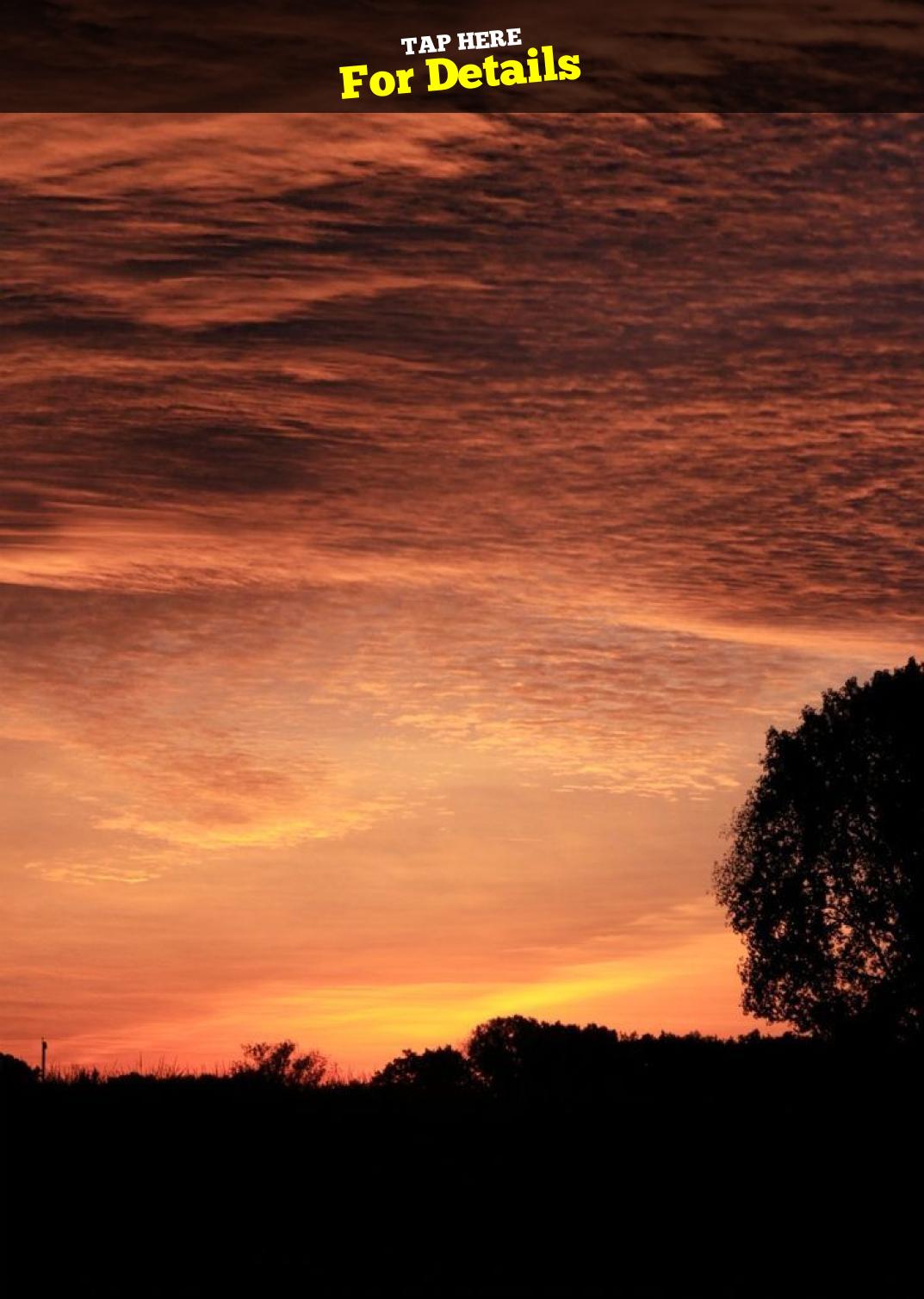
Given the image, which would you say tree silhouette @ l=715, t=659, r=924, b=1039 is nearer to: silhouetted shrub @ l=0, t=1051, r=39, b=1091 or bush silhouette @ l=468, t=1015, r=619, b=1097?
bush silhouette @ l=468, t=1015, r=619, b=1097

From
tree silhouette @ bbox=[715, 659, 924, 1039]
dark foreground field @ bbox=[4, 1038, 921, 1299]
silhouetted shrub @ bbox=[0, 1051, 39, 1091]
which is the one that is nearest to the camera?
dark foreground field @ bbox=[4, 1038, 921, 1299]

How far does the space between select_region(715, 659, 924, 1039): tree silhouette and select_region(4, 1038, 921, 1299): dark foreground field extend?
30438 millimetres

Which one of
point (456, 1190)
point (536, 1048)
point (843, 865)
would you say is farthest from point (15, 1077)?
point (536, 1048)

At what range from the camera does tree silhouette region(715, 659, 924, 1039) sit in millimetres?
55812

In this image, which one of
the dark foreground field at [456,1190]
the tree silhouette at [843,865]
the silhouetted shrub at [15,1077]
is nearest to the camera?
the dark foreground field at [456,1190]

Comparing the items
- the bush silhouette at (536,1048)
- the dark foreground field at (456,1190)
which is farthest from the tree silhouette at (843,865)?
the dark foreground field at (456,1190)

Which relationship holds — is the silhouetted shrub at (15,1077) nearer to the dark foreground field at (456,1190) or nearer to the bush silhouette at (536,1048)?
the dark foreground field at (456,1190)

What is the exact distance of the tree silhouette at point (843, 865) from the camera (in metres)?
55.8

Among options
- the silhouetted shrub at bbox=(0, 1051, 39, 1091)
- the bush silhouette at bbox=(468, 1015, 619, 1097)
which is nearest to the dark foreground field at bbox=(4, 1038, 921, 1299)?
the silhouetted shrub at bbox=(0, 1051, 39, 1091)

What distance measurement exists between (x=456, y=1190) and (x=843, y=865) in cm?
3816

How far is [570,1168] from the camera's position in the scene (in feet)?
74.0

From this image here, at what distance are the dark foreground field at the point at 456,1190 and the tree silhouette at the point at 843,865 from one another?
3044cm

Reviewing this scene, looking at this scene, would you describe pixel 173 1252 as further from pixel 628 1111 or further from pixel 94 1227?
pixel 628 1111

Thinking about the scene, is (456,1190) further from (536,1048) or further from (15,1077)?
(536,1048)
